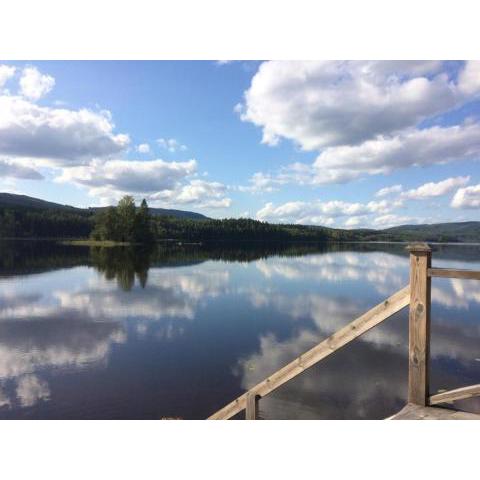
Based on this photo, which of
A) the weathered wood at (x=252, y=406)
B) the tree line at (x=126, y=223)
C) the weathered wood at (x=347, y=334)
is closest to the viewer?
the weathered wood at (x=347, y=334)

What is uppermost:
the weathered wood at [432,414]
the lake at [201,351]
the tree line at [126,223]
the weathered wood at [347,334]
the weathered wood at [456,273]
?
the tree line at [126,223]

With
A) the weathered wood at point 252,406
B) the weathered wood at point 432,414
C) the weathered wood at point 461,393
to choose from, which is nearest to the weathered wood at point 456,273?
the weathered wood at point 461,393

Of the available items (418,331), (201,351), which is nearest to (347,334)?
(418,331)

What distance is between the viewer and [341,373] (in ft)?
37.9

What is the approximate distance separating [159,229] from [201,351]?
98170mm

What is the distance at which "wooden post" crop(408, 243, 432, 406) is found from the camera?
3781 mm

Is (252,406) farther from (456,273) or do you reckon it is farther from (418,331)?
(456,273)

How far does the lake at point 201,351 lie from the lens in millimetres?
9633

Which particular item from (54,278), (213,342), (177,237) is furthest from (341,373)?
(177,237)

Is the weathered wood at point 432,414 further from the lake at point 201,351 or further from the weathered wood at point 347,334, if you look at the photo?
the lake at point 201,351

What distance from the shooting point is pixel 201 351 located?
537 inches

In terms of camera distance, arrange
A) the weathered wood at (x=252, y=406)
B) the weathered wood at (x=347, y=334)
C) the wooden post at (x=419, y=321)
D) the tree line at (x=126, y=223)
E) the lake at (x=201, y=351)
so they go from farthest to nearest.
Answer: the tree line at (x=126, y=223) → the lake at (x=201, y=351) → the weathered wood at (x=252, y=406) → the weathered wood at (x=347, y=334) → the wooden post at (x=419, y=321)

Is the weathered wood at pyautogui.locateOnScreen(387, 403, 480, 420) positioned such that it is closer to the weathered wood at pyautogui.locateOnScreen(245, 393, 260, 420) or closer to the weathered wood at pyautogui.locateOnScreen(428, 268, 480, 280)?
the weathered wood at pyautogui.locateOnScreen(428, 268, 480, 280)

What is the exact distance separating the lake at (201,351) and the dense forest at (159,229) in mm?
60641
